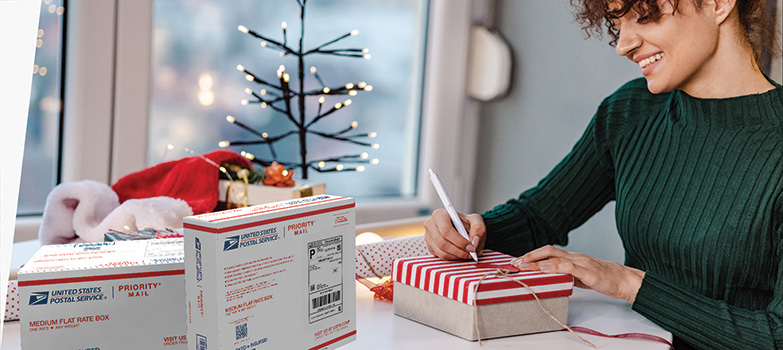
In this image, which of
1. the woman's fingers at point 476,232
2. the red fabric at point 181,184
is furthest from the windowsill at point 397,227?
the woman's fingers at point 476,232

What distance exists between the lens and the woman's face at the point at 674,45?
95cm

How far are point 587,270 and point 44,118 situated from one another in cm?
129

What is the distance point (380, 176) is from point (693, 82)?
124 cm

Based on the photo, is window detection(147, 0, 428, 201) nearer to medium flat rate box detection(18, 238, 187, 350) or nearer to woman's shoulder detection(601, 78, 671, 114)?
woman's shoulder detection(601, 78, 671, 114)

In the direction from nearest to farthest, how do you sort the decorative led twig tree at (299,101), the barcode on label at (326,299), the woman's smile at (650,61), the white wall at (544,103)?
the barcode on label at (326,299), the woman's smile at (650,61), the decorative led twig tree at (299,101), the white wall at (544,103)

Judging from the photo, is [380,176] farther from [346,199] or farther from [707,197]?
[346,199]

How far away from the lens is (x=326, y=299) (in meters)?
0.69

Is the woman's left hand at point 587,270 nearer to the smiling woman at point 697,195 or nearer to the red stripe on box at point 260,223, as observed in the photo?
the smiling woman at point 697,195

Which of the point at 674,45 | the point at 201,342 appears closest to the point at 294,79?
the point at 674,45

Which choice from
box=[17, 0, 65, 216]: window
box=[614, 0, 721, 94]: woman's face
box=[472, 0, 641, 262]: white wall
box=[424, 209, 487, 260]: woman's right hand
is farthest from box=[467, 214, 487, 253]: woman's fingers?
box=[17, 0, 65, 216]: window

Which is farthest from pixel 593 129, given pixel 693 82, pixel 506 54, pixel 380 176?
pixel 380 176

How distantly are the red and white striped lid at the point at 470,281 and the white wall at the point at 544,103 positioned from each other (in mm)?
1019

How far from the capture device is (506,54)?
6.68 ft

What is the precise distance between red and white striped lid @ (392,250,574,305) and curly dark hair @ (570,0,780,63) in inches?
16.3
